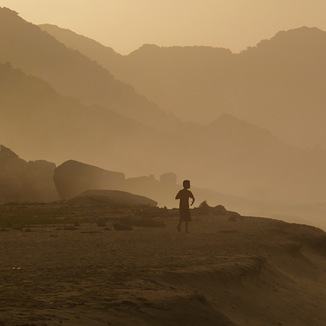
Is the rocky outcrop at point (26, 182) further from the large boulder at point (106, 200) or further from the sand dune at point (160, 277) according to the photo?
the sand dune at point (160, 277)

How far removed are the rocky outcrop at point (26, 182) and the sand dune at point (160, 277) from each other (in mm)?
40763

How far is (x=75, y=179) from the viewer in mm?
72562

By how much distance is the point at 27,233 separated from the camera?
29.7 metres

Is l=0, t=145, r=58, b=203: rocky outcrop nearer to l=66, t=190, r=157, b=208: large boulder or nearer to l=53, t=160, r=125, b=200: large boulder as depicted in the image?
l=53, t=160, r=125, b=200: large boulder

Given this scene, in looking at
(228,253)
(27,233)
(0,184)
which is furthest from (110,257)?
(0,184)

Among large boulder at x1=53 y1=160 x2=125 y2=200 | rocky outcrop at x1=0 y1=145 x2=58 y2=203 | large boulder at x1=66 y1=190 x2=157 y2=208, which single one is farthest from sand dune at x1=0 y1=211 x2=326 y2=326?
rocky outcrop at x1=0 y1=145 x2=58 y2=203

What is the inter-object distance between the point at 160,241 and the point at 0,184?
47.9 m

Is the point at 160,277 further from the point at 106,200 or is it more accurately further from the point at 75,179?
the point at 75,179

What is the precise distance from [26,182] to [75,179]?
15.9 feet

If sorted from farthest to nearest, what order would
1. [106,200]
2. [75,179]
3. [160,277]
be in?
[75,179], [106,200], [160,277]

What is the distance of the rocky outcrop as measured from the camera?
235ft

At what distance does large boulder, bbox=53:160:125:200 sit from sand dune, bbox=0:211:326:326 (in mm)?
39986

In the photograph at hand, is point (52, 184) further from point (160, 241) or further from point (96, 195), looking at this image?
point (160, 241)

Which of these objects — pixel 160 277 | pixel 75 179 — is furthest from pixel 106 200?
pixel 160 277
